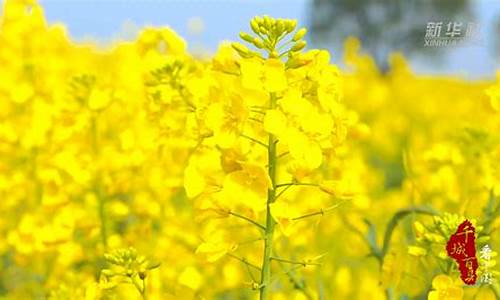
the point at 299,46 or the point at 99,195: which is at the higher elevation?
the point at 299,46

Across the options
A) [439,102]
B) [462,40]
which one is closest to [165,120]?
[462,40]

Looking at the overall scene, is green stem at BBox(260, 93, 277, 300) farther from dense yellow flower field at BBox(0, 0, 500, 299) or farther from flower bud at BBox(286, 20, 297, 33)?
flower bud at BBox(286, 20, 297, 33)

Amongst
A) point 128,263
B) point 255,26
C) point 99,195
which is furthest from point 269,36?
point 99,195

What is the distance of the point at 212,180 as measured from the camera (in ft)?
5.59

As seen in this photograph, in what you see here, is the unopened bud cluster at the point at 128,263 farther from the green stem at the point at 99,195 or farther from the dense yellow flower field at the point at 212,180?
the green stem at the point at 99,195

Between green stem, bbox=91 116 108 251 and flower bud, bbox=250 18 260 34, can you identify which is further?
green stem, bbox=91 116 108 251

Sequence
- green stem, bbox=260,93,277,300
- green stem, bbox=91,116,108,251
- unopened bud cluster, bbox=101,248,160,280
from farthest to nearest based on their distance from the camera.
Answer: green stem, bbox=91,116,108,251 → unopened bud cluster, bbox=101,248,160,280 → green stem, bbox=260,93,277,300

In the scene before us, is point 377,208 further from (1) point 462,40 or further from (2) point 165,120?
(2) point 165,120

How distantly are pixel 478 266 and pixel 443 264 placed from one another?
3.2 inches

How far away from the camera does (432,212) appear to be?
6.66 feet

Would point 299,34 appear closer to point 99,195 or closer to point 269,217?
point 269,217

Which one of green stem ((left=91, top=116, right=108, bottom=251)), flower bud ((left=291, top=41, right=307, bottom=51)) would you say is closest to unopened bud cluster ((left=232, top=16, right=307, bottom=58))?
flower bud ((left=291, top=41, right=307, bottom=51))

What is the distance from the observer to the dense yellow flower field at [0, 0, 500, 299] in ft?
5.42

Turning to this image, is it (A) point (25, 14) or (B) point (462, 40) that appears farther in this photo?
(A) point (25, 14)
